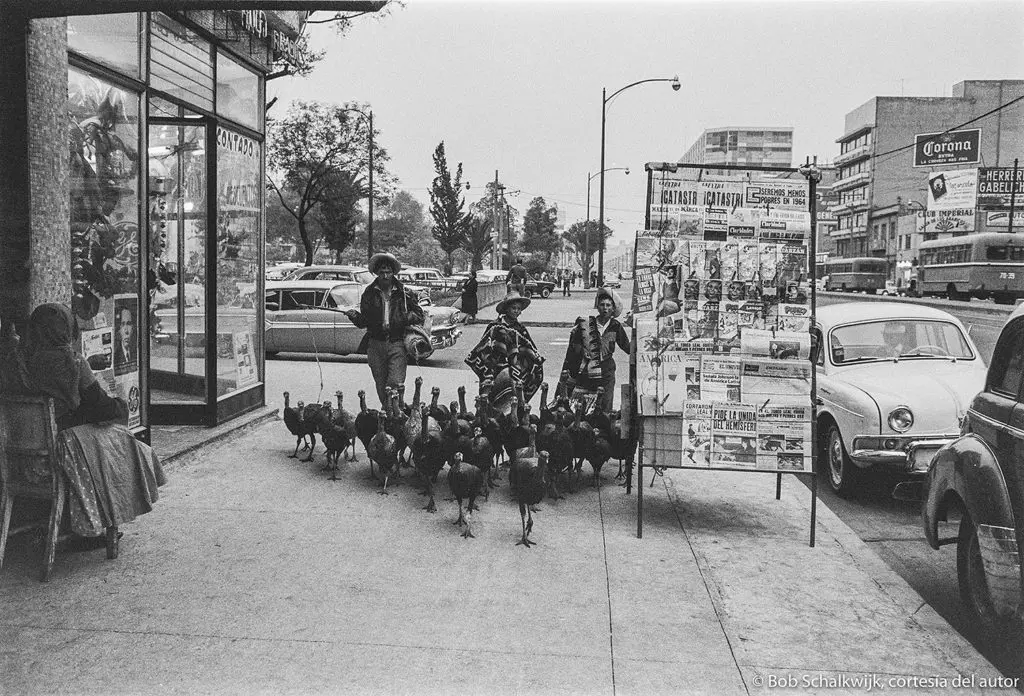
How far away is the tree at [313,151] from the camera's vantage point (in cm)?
3547

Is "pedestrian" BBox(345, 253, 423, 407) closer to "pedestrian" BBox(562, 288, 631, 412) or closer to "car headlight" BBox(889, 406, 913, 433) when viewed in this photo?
"pedestrian" BBox(562, 288, 631, 412)

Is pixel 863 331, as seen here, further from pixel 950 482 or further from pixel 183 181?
pixel 183 181

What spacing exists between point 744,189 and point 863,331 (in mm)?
3221

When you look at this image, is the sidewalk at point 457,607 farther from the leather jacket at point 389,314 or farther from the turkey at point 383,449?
the leather jacket at point 389,314

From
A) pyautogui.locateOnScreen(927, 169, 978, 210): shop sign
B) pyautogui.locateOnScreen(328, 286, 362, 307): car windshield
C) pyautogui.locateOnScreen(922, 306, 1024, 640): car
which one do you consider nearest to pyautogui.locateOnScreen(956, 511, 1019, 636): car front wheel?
pyautogui.locateOnScreen(922, 306, 1024, 640): car

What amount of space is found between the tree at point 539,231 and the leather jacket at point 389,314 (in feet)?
234

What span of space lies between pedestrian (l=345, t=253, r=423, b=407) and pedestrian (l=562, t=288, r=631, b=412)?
1487 millimetres

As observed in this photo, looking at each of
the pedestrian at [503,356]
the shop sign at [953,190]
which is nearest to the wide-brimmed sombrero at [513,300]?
the pedestrian at [503,356]

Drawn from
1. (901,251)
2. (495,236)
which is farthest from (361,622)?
(901,251)

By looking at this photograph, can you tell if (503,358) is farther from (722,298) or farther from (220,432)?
(220,432)

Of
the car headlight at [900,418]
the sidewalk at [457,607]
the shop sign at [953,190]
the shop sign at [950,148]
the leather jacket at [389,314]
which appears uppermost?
the shop sign at [950,148]

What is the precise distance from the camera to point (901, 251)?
85.4m

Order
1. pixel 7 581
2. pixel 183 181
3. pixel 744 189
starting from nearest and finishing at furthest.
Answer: pixel 7 581 < pixel 744 189 < pixel 183 181

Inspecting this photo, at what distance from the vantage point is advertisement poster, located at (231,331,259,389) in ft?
32.2
